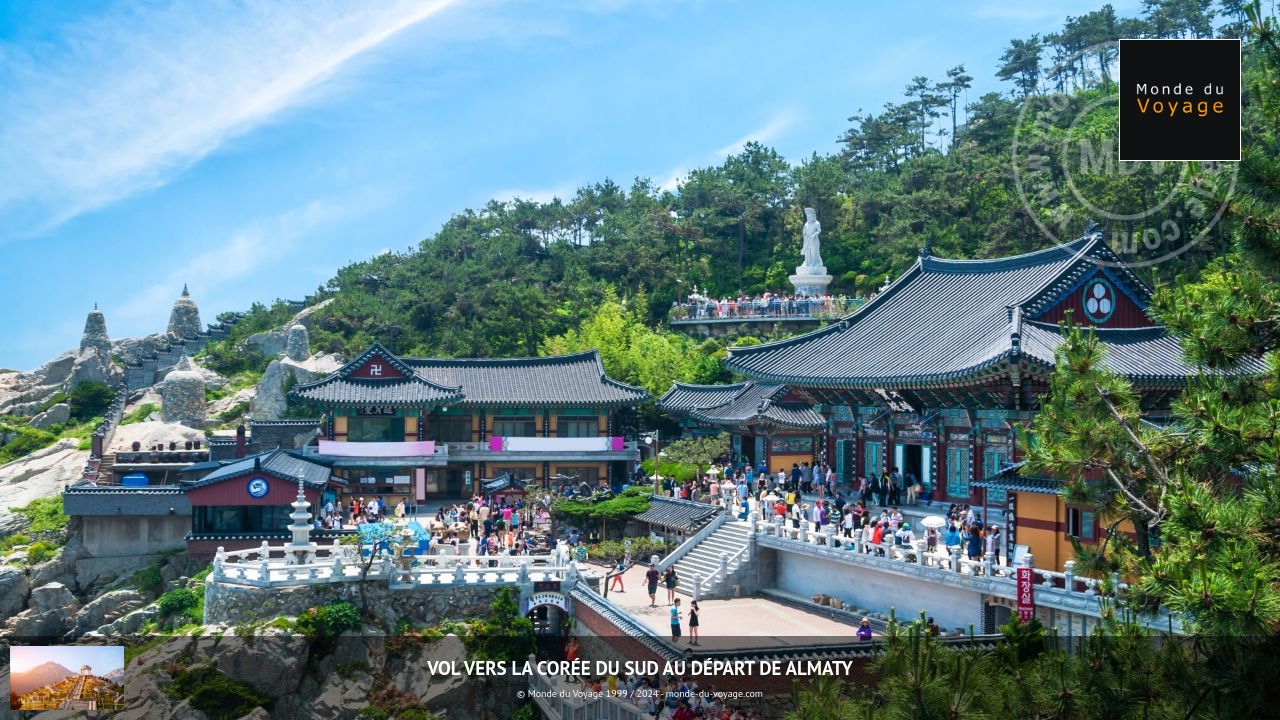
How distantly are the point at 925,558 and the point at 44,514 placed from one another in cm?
4053

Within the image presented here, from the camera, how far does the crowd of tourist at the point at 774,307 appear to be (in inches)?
2495

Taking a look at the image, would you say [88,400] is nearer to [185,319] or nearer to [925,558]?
[185,319]

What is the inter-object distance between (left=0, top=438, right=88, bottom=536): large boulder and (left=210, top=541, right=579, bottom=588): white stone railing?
23.7m

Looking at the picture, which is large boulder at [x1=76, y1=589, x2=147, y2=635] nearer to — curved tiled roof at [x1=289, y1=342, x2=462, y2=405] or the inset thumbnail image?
the inset thumbnail image

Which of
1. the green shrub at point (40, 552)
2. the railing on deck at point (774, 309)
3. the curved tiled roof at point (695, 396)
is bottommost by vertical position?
the green shrub at point (40, 552)

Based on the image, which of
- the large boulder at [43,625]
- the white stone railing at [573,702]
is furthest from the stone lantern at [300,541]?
the large boulder at [43,625]

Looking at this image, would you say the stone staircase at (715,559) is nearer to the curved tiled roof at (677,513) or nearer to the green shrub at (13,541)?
the curved tiled roof at (677,513)

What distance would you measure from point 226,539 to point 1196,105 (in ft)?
112

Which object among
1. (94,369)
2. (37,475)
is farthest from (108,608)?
(94,369)

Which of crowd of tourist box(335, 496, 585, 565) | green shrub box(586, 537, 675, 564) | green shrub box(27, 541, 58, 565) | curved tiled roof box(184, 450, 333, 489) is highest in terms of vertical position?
curved tiled roof box(184, 450, 333, 489)

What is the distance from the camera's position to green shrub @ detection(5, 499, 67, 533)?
4925cm

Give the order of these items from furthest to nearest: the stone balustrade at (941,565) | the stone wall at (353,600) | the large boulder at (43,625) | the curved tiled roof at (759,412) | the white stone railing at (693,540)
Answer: the large boulder at (43,625)
the curved tiled roof at (759,412)
the white stone railing at (693,540)
the stone wall at (353,600)
the stone balustrade at (941,565)

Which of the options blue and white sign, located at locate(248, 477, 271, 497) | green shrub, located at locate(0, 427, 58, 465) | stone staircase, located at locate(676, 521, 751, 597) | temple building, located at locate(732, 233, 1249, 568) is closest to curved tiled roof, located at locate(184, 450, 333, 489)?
blue and white sign, located at locate(248, 477, 271, 497)

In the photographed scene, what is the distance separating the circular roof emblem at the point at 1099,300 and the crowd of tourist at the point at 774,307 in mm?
28426
